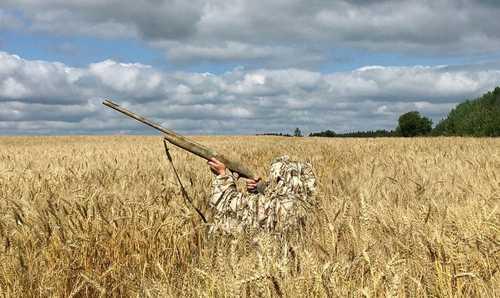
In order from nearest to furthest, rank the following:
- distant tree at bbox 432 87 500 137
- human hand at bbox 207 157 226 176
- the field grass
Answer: the field grass
human hand at bbox 207 157 226 176
distant tree at bbox 432 87 500 137

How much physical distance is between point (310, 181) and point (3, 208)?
2251 millimetres

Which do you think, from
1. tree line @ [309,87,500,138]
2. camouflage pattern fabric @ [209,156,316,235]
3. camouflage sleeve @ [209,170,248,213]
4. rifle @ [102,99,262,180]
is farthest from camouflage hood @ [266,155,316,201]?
tree line @ [309,87,500,138]

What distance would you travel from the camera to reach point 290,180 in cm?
389

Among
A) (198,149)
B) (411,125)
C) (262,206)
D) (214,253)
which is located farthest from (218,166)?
(411,125)

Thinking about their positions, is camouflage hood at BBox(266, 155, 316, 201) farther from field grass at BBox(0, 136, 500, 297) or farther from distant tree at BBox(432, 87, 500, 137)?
distant tree at BBox(432, 87, 500, 137)

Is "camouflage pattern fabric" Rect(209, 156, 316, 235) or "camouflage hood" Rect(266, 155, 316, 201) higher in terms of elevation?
"camouflage hood" Rect(266, 155, 316, 201)

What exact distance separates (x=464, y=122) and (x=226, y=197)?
2420 inches

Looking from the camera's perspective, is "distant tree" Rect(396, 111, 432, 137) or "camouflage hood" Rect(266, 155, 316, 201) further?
"distant tree" Rect(396, 111, 432, 137)

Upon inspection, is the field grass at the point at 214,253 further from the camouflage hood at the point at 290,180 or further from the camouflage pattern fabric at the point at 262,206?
the camouflage hood at the point at 290,180

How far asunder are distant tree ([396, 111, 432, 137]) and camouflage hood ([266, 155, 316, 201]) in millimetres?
70837

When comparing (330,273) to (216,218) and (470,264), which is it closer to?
(470,264)

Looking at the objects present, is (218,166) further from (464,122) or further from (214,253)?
(464,122)

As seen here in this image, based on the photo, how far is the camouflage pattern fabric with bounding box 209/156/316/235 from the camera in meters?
3.71

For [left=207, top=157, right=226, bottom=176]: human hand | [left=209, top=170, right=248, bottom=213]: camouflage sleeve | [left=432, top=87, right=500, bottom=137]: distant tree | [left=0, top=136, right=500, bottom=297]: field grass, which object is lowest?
[left=0, top=136, right=500, bottom=297]: field grass
